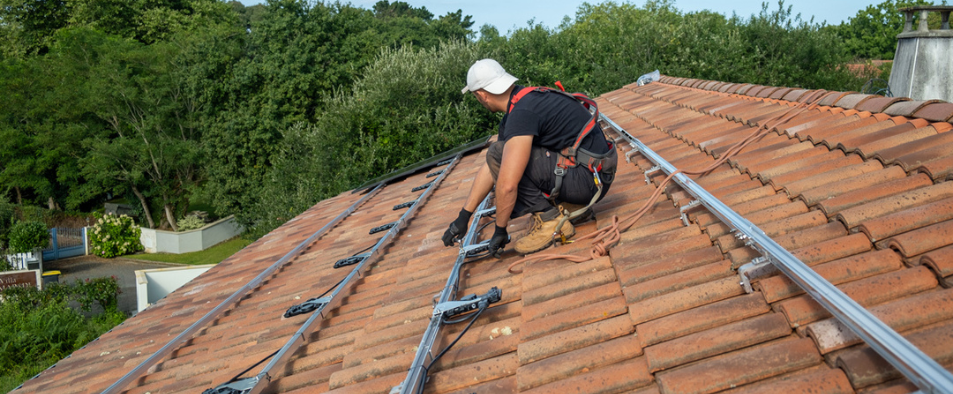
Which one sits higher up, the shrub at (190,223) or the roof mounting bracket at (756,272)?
the roof mounting bracket at (756,272)

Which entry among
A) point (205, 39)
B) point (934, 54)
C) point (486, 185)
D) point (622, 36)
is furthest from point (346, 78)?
point (486, 185)

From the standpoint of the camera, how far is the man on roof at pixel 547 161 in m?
3.51

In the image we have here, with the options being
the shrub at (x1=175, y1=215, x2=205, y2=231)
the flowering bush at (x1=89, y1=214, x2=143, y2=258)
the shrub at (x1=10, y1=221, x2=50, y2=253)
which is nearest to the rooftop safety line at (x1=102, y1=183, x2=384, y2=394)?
the shrub at (x1=10, y1=221, x2=50, y2=253)

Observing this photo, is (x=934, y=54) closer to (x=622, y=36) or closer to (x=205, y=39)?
(x=622, y=36)

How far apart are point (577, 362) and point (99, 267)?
3471 cm

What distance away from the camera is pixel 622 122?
7.36 metres

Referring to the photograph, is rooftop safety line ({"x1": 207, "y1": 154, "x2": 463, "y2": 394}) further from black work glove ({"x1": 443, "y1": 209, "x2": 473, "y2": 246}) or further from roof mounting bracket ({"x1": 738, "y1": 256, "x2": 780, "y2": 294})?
roof mounting bracket ({"x1": 738, "y1": 256, "x2": 780, "y2": 294})

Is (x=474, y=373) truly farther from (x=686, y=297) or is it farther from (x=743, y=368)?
(x=743, y=368)

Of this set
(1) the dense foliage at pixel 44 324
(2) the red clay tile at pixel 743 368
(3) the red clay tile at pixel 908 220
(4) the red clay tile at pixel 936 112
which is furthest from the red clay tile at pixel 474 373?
(1) the dense foliage at pixel 44 324

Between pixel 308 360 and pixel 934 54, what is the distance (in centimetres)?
985

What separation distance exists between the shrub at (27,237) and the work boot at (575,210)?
32106mm

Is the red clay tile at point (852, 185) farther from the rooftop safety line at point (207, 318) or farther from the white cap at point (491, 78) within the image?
the rooftop safety line at point (207, 318)

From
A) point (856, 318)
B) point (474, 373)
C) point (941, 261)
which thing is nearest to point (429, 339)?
point (474, 373)

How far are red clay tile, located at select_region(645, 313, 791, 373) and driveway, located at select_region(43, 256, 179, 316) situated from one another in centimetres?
2857
